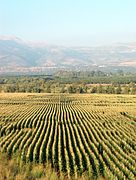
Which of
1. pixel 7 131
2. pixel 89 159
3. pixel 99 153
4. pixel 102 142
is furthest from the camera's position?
pixel 7 131

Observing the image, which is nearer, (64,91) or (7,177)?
(7,177)

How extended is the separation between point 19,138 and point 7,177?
13.6 metres

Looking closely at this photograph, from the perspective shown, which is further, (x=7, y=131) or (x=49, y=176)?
(x=7, y=131)

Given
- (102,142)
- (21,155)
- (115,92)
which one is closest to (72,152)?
(21,155)

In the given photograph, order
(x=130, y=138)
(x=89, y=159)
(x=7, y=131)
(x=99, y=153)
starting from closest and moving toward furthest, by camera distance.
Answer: (x=89, y=159), (x=99, y=153), (x=130, y=138), (x=7, y=131)

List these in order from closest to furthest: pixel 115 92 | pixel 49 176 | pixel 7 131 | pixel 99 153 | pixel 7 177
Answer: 1. pixel 7 177
2. pixel 49 176
3. pixel 99 153
4. pixel 7 131
5. pixel 115 92

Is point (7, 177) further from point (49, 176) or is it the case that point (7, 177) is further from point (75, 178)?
point (75, 178)

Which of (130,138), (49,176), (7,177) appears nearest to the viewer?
(7,177)

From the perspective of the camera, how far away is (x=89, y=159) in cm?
2275

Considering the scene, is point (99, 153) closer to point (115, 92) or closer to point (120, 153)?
point (120, 153)

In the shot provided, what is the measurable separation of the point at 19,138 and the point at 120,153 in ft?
29.4

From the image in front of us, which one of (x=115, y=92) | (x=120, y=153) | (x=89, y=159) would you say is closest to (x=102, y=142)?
(x=120, y=153)

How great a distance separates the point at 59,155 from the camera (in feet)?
76.1

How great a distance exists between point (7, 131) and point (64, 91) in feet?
347
